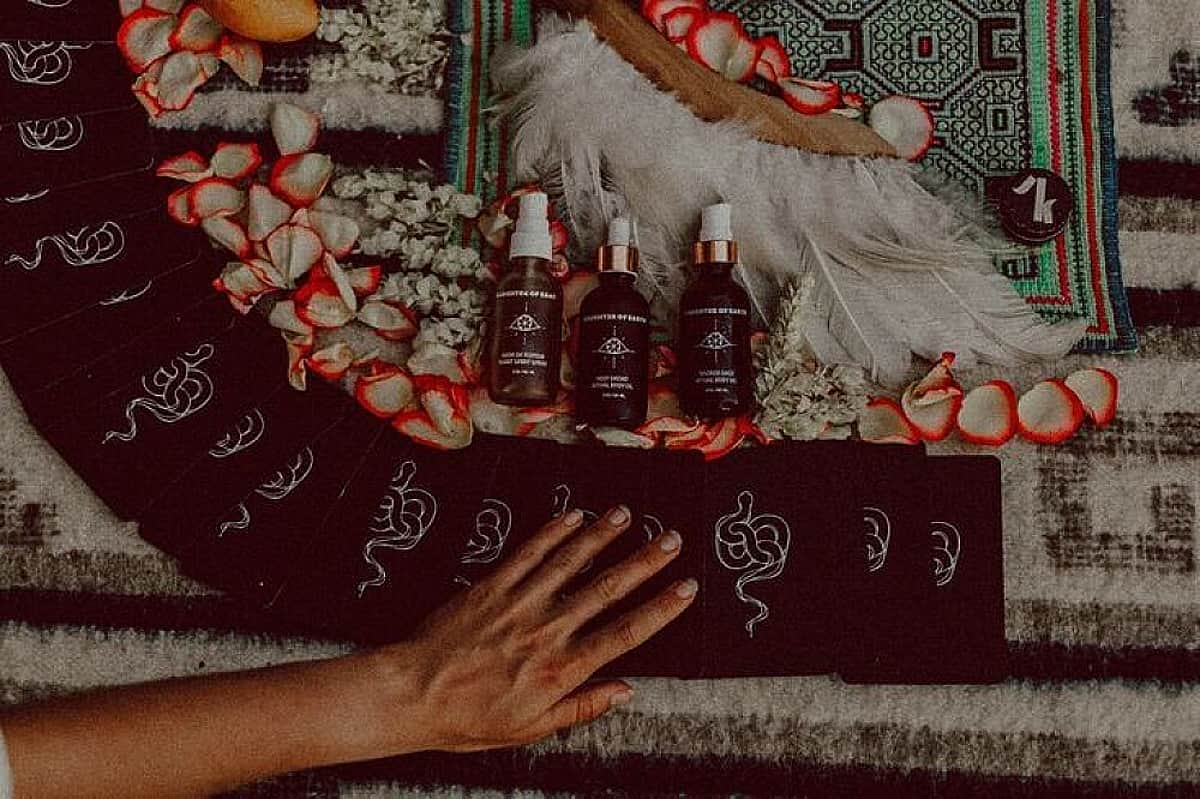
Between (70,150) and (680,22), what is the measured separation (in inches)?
25.5

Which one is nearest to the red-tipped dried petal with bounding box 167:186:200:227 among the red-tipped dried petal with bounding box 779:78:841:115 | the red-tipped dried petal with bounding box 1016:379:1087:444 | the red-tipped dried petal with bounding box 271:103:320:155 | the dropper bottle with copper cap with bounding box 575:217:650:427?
the red-tipped dried petal with bounding box 271:103:320:155

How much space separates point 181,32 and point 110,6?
0.09 meters

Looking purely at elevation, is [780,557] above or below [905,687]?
above

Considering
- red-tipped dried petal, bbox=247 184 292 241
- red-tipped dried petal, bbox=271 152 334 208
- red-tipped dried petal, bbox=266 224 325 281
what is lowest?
red-tipped dried petal, bbox=266 224 325 281

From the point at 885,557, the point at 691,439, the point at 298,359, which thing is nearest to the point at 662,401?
the point at 691,439

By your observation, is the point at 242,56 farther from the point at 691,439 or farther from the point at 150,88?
the point at 691,439

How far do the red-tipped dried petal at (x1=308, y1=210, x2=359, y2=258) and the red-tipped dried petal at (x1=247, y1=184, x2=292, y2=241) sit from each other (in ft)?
0.10

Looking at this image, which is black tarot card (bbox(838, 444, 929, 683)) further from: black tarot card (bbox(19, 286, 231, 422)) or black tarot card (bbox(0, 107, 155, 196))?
black tarot card (bbox(0, 107, 155, 196))

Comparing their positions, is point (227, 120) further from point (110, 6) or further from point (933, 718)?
point (933, 718)

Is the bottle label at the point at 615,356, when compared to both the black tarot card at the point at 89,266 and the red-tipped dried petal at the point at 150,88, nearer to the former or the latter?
the black tarot card at the point at 89,266

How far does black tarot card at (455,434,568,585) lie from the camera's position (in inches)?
38.8

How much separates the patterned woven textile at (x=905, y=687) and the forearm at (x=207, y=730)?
0.22 ft

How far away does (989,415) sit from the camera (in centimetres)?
102

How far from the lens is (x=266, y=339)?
40.6 inches
